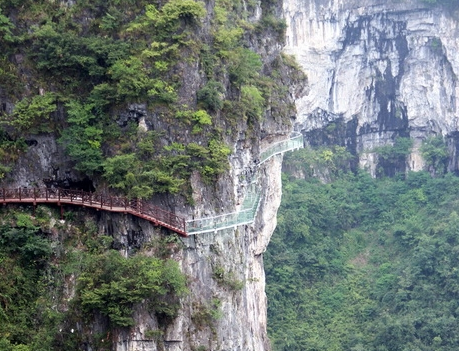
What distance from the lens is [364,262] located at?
44719mm

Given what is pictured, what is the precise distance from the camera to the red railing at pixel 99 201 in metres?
23.9

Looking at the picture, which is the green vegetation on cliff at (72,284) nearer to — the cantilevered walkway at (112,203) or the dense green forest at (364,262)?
the cantilevered walkway at (112,203)

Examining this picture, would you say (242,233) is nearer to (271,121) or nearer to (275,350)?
(271,121)

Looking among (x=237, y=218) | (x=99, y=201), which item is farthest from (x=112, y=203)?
Result: (x=237, y=218)

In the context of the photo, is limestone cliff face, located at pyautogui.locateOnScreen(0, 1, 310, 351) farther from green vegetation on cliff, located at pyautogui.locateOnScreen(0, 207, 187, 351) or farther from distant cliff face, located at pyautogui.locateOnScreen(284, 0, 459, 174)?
distant cliff face, located at pyautogui.locateOnScreen(284, 0, 459, 174)

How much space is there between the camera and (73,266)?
2358 cm

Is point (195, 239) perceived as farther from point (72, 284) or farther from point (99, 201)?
point (72, 284)

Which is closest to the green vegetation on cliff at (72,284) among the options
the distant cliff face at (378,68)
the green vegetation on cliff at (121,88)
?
the green vegetation on cliff at (121,88)

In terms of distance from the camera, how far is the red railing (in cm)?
2391

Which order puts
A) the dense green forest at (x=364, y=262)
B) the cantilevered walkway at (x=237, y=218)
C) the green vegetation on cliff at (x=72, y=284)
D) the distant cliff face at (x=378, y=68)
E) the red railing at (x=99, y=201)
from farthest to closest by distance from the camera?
1. the distant cliff face at (x=378, y=68)
2. the dense green forest at (x=364, y=262)
3. the cantilevered walkway at (x=237, y=218)
4. the red railing at (x=99, y=201)
5. the green vegetation on cliff at (x=72, y=284)

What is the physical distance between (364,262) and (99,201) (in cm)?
2241

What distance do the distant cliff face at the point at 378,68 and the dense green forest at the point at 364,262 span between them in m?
1.40

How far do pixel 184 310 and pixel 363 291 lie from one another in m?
19.1

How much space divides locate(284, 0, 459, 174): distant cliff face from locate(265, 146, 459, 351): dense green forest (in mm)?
1395
